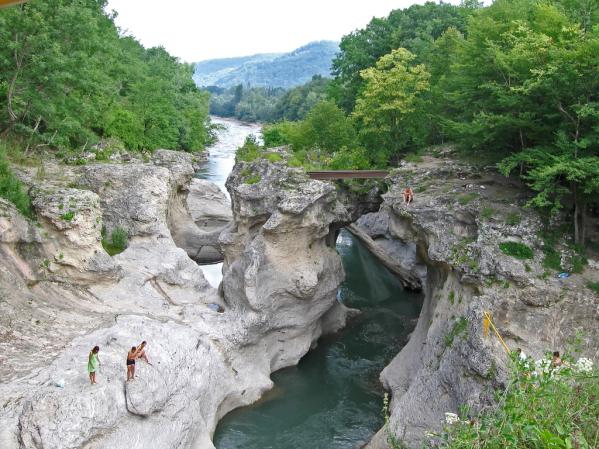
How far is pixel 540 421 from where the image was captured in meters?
5.41

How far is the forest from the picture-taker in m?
16.1

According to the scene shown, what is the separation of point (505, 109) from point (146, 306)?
1465 cm

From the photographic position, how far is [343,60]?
42.3m

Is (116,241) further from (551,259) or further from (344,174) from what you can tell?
(551,259)

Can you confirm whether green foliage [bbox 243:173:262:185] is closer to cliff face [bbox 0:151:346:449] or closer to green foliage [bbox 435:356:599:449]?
cliff face [bbox 0:151:346:449]

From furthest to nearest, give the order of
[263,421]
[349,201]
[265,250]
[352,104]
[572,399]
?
[352,104] → [349,201] → [265,250] → [263,421] → [572,399]

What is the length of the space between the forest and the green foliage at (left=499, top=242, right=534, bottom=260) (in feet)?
4.57

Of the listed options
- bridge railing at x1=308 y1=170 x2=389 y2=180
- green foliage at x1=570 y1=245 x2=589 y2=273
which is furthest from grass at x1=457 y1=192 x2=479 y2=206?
bridge railing at x1=308 y1=170 x2=389 y2=180

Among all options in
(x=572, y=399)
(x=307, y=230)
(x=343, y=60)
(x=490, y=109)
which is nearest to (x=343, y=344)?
(x=307, y=230)

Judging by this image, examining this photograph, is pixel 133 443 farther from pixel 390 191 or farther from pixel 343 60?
pixel 343 60

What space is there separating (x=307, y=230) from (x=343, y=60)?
23.4 m

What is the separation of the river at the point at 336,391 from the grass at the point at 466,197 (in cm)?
773

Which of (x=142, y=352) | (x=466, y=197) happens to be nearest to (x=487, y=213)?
(x=466, y=197)

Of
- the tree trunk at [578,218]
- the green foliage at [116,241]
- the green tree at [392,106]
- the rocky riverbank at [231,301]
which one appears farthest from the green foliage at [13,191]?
the tree trunk at [578,218]
